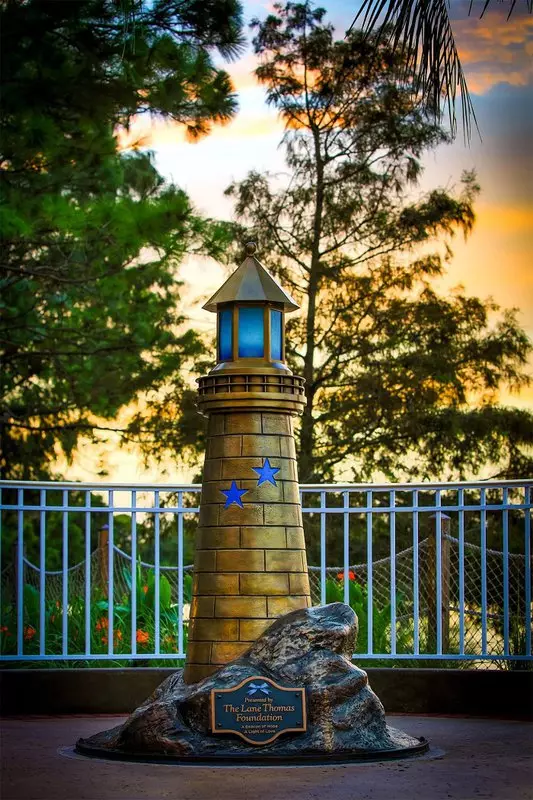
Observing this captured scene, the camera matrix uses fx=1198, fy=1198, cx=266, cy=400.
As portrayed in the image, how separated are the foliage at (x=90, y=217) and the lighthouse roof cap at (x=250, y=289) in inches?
178

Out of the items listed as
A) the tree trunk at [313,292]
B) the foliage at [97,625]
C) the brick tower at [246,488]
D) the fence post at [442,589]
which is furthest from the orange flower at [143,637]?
the tree trunk at [313,292]

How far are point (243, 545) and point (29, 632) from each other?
4.07m

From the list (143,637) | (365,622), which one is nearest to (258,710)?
(143,637)

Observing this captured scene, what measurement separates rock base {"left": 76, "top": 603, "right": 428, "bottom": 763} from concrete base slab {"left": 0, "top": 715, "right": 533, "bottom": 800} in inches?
5.1

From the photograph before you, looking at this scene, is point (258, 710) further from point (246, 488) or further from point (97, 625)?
point (97, 625)

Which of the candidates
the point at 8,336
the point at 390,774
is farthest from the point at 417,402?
the point at 390,774

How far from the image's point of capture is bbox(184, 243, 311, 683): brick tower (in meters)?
6.06

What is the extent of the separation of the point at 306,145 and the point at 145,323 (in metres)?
3.37

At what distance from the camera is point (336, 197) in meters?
16.4

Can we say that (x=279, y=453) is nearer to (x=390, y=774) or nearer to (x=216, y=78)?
(x=390, y=774)

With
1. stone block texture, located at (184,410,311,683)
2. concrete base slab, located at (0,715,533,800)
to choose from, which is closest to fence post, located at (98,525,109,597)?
concrete base slab, located at (0,715,533,800)

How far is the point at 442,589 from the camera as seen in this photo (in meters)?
9.75

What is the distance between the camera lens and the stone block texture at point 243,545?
6051mm

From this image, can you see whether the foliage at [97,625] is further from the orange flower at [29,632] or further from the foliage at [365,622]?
the foliage at [365,622]
